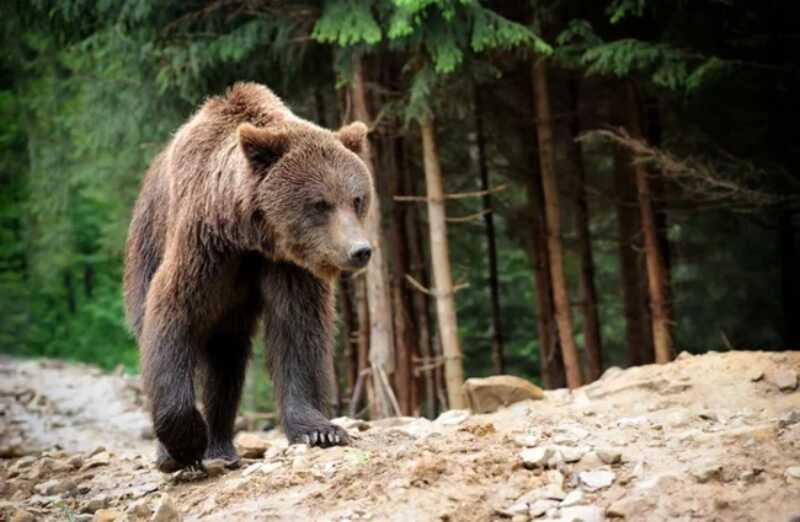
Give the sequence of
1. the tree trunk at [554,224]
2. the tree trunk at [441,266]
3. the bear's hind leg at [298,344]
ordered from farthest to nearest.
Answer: the tree trunk at [554,224], the tree trunk at [441,266], the bear's hind leg at [298,344]

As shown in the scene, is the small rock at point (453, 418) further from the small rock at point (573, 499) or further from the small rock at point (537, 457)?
the small rock at point (573, 499)

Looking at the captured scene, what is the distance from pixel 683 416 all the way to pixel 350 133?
2661mm

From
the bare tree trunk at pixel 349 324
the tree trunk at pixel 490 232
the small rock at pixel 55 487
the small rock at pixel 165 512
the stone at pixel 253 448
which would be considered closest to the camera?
the small rock at pixel 165 512

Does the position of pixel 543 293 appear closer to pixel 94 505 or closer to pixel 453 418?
pixel 453 418

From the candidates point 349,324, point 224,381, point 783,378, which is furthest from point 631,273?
point 224,381

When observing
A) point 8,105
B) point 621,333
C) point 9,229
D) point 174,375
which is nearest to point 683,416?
point 174,375

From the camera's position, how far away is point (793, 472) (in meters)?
4.57

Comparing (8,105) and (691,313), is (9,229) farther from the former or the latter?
(691,313)

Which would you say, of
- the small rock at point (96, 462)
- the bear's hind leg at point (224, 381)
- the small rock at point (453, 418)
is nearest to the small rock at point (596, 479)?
the small rock at point (453, 418)

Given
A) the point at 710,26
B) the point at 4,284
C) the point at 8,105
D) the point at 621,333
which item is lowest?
the point at 621,333

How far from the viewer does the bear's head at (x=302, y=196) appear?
6039 mm

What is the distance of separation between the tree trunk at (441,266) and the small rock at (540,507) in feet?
20.8

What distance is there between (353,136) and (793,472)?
3310mm

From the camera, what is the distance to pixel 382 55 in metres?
12.2
